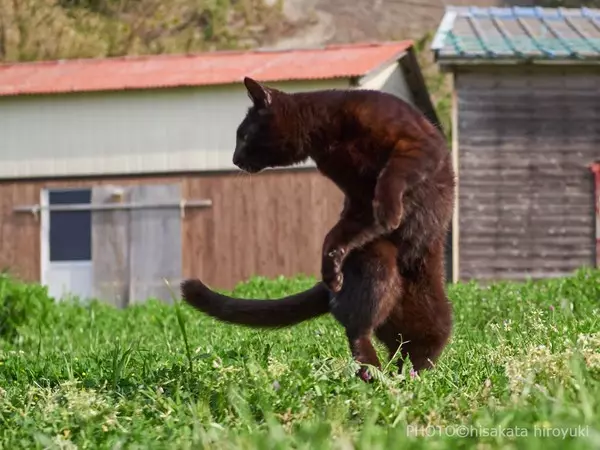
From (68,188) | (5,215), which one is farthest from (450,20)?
(5,215)

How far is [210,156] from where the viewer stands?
49.6ft

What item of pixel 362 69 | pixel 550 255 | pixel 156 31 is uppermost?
pixel 156 31

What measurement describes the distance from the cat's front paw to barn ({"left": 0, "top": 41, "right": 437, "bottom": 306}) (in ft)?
37.6

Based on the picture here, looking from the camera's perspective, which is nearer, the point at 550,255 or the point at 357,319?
the point at 357,319

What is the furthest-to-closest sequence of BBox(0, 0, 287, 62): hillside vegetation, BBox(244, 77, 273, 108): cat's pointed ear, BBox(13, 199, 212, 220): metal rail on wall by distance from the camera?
BBox(0, 0, 287, 62): hillside vegetation → BBox(13, 199, 212, 220): metal rail on wall → BBox(244, 77, 273, 108): cat's pointed ear

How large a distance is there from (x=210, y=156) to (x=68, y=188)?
259 centimetres

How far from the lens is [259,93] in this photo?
361cm

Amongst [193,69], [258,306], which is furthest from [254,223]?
[258,306]

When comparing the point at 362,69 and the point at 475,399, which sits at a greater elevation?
the point at 362,69

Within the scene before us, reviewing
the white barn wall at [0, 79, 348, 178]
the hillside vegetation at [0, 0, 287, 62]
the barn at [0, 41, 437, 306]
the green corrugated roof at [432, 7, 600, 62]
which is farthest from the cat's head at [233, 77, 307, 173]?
the hillside vegetation at [0, 0, 287, 62]

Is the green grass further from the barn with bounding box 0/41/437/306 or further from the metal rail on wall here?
the metal rail on wall

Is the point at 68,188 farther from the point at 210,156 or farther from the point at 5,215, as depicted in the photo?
the point at 210,156

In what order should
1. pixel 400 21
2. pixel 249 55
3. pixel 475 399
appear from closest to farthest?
A: pixel 475 399, pixel 249 55, pixel 400 21

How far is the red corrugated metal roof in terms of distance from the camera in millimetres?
14724
